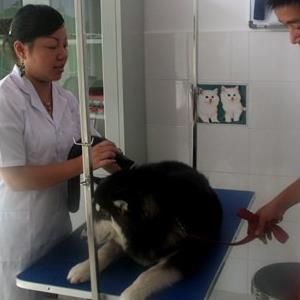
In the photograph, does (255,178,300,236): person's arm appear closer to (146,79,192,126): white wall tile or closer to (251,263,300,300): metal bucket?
(251,263,300,300): metal bucket

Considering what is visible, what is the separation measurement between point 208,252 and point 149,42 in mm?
1082

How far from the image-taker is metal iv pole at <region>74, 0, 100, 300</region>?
0.97 meters

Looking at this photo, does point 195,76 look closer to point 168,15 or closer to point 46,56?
point 168,15

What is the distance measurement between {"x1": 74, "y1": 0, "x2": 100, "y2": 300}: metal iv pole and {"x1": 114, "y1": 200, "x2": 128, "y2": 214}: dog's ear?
0.10 metres

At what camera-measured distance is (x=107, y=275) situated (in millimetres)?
1182

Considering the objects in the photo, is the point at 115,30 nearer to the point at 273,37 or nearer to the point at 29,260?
the point at 273,37

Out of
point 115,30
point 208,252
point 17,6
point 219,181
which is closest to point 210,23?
point 115,30

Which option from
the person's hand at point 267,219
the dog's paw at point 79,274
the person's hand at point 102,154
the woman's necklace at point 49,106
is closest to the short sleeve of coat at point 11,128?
the woman's necklace at point 49,106

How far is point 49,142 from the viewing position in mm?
1323

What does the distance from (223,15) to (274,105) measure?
1.40 ft

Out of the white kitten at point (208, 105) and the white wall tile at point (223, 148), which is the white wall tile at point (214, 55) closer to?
the white kitten at point (208, 105)

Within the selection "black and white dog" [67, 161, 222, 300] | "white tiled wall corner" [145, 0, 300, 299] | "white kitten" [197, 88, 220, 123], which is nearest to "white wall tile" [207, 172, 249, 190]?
"white tiled wall corner" [145, 0, 300, 299]

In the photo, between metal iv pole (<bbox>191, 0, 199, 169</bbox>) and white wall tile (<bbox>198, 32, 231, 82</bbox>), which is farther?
white wall tile (<bbox>198, 32, 231, 82</bbox>)

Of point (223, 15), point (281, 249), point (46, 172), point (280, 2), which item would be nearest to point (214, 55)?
point (223, 15)
